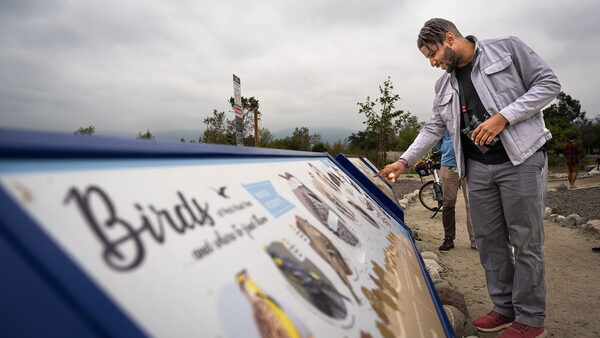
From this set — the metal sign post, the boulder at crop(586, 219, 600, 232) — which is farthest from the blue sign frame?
the metal sign post

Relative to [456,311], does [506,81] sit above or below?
above

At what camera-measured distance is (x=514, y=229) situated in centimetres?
186

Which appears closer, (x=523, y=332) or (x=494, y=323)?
(x=523, y=332)

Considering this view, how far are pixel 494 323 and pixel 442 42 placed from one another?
1858 millimetres

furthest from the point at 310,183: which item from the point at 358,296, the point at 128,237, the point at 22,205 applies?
the point at 22,205

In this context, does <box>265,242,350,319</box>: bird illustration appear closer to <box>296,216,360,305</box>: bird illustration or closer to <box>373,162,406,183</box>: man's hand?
<box>296,216,360,305</box>: bird illustration

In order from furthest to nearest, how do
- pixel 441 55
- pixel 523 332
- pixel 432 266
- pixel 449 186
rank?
1. pixel 449 186
2. pixel 432 266
3. pixel 441 55
4. pixel 523 332

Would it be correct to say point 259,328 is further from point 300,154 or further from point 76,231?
point 300,154

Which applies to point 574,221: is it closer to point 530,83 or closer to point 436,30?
point 530,83

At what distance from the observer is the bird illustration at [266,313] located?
57 centimetres

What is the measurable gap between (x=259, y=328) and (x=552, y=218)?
6.32m

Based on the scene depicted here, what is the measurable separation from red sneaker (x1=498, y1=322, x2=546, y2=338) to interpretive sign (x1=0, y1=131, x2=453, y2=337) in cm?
122

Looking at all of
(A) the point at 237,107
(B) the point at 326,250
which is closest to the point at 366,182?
(B) the point at 326,250

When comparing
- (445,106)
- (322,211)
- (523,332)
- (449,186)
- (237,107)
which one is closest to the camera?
(322,211)
